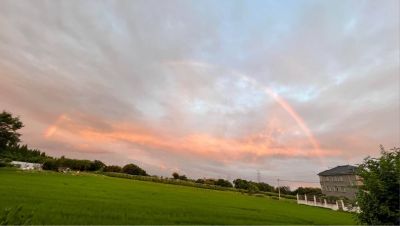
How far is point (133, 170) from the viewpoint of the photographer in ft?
520

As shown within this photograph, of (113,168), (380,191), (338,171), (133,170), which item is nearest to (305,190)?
(338,171)

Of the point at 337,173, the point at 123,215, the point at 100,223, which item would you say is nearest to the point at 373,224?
the point at 100,223

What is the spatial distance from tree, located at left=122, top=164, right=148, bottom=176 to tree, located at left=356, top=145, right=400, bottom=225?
501 ft

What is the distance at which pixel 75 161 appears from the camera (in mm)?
138250

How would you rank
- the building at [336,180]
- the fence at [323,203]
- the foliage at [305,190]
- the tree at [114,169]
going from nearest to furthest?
the fence at [323,203]
the building at [336,180]
the tree at [114,169]
the foliage at [305,190]

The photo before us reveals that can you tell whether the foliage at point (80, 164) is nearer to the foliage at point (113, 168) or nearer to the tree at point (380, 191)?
the foliage at point (113, 168)

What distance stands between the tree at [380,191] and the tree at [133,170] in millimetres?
152679

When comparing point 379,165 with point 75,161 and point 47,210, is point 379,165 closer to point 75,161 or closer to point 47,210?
point 47,210

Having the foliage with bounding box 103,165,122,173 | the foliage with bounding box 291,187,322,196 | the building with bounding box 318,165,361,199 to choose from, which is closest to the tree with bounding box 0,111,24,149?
the foliage with bounding box 103,165,122,173

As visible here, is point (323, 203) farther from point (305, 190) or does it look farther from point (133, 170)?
point (133, 170)

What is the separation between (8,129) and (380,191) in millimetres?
89547

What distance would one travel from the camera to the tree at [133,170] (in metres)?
157

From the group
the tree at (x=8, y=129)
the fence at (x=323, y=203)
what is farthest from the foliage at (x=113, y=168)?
the fence at (x=323, y=203)

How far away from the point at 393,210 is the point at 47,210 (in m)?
17.9
